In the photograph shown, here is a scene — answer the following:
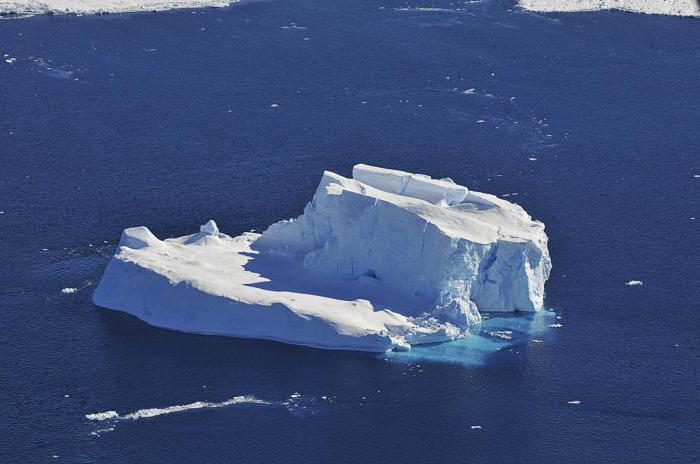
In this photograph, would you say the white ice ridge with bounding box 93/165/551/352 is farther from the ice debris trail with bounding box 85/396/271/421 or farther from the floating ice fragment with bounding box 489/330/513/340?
the ice debris trail with bounding box 85/396/271/421

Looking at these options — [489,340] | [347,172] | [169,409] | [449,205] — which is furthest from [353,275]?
[347,172]

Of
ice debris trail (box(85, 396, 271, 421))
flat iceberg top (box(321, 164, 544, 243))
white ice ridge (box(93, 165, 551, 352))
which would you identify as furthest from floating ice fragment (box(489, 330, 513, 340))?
ice debris trail (box(85, 396, 271, 421))

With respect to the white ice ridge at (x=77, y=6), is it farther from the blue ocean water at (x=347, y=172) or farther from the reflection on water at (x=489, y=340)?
the reflection on water at (x=489, y=340)

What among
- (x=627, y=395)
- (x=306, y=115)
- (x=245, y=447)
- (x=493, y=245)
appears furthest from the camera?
(x=306, y=115)

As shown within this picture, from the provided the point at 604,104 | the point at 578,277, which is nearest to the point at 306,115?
the point at 604,104

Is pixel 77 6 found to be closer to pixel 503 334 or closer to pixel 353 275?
pixel 353 275

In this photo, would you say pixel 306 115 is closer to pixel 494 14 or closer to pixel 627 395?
pixel 494 14

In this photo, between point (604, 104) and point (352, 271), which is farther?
point (604, 104)
